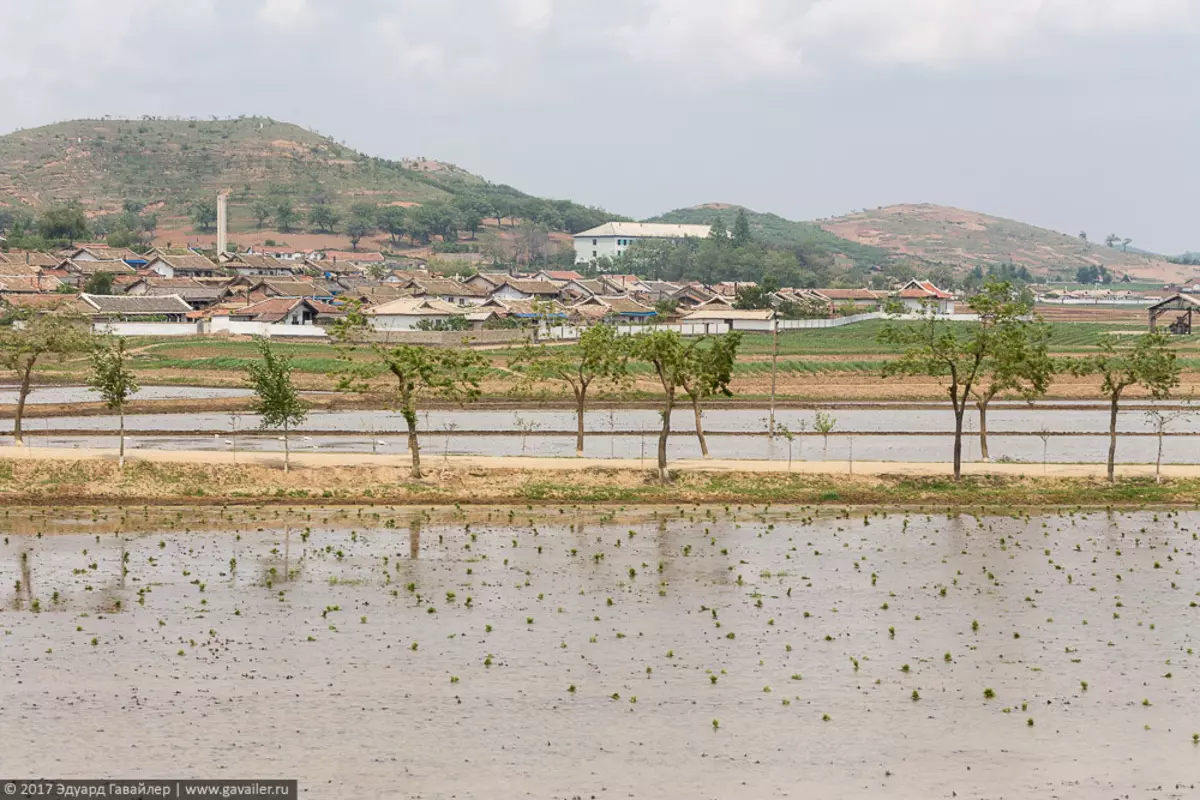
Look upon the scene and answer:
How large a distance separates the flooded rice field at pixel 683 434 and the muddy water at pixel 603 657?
12834 mm

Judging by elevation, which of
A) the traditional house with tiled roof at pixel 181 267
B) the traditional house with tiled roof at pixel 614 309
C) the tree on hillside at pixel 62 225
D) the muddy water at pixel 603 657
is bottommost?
the muddy water at pixel 603 657

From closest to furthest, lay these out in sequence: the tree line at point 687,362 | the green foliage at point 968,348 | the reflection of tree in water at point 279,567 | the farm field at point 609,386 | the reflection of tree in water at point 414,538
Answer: the reflection of tree in water at point 279,567, the reflection of tree in water at point 414,538, the tree line at point 687,362, the green foliage at point 968,348, the farm field at point 609,386

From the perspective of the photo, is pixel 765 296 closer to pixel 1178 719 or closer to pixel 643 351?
pixel 643 351

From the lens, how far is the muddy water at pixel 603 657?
2509cm

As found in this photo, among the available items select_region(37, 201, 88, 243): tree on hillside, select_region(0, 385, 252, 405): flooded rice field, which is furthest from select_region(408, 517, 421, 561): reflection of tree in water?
select_region(37, 201, 88, 243): tree on hillside

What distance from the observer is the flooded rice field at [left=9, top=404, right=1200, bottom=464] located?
196 feet

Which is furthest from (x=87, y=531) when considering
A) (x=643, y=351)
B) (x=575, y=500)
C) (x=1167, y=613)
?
(x=1167, y=613)

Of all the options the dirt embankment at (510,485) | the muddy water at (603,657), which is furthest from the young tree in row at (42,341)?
the muddy water at (603,657)

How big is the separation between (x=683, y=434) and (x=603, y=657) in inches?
1410

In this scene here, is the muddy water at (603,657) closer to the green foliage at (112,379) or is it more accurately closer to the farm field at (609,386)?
the green foliage at (112,379)

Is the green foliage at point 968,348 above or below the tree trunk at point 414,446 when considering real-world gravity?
above

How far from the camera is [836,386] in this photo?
3487 inches

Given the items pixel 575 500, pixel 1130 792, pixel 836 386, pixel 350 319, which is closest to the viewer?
pixel 1130 792

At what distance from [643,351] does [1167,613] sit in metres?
22.4
